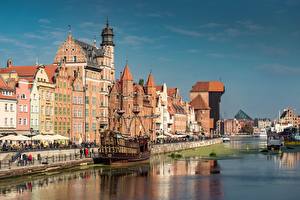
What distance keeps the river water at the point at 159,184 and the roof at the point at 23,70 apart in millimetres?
26867

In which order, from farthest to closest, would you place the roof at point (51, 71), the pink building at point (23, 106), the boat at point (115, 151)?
the roof at point (51, 71) → the pink building at point (23, 106) → the boat at point (115, 151)

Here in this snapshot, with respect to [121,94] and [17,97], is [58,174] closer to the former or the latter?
[17,97]

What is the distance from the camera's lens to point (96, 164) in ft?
270

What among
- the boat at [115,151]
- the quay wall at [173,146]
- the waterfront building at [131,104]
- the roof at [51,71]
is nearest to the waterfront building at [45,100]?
the roof at [51,71]

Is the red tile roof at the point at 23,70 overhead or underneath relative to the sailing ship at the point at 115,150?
overhead

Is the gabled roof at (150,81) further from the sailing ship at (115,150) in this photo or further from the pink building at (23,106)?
the pink building at (23,106)

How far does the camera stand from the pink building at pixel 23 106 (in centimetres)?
8962

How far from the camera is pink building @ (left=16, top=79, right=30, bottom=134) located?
8962cm

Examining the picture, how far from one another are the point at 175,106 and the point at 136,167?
10659 centimetres

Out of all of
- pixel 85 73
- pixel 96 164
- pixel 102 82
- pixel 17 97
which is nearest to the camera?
pixel 96 164

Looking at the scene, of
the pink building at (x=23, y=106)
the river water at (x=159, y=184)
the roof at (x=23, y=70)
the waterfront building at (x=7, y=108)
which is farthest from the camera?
the roof at (x=23, y=70)

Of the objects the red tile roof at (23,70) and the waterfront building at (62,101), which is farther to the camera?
the waterfront building at (62,101)

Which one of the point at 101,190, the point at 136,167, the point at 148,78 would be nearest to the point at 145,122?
the point at 148,78

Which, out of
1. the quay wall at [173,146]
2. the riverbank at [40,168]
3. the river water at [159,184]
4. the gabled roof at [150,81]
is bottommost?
the river water at [159,184]
